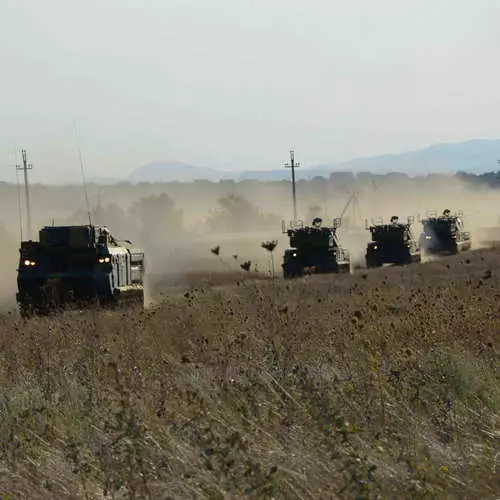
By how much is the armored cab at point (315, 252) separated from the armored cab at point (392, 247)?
234 inches

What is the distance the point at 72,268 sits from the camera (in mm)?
27875

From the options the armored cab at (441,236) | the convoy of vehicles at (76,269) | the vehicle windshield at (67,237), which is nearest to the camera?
the convoy of vehicles at (76,269)

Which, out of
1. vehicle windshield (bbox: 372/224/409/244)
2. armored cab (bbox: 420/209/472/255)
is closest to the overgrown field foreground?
vehicle windshield (bbox: 372/224/409/244)

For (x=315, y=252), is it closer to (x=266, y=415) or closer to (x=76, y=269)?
(x=76, y=269)

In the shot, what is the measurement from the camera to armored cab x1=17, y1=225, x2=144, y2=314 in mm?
27375

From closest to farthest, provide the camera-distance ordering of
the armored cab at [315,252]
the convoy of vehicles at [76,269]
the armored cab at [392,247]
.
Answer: the convoy of vehicles at [76,269] < the armored cab at [315,252] < the armored cab at [392,247]

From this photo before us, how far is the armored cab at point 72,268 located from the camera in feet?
89.8

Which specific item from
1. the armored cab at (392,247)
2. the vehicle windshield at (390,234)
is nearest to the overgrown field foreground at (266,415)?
the armored cab at (392,247)

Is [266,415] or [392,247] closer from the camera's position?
[266,415]

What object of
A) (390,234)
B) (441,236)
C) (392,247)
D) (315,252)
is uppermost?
(390,234)

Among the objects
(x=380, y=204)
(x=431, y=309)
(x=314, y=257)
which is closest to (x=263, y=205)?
(x=380, y=204)

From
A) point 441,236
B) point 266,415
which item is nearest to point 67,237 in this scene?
point 266,415

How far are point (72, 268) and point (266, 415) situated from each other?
20.7m

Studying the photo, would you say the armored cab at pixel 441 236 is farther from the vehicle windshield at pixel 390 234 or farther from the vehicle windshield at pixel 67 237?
the vehicle windshield at pixel 67 237
